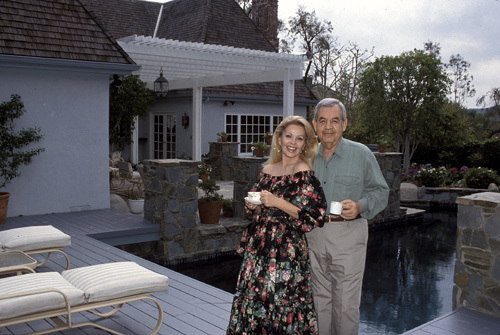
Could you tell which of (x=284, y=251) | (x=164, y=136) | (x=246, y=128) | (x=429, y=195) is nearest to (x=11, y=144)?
(x=284, y=251)

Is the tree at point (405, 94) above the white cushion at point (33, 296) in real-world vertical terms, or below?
above

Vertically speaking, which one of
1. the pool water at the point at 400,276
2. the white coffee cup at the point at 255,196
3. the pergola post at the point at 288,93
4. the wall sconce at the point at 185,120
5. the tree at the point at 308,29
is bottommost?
the pool water at the point at 400,276

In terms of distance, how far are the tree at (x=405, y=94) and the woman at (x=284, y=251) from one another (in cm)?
1442

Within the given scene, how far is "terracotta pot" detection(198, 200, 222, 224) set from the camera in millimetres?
8617

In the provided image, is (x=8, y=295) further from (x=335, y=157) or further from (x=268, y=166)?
(x=335, y=157)

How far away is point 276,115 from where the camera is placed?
1822cm

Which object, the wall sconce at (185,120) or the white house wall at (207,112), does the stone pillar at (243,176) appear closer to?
the white house wall at (207,112)

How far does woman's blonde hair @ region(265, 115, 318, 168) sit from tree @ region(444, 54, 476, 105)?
124 ft

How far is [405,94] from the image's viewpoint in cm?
1666

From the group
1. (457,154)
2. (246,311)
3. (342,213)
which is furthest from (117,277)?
(457,154)

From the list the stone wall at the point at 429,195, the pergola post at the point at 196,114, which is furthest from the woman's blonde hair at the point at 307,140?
the stone wall at the point at 429,195

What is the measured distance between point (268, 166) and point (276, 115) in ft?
49.4

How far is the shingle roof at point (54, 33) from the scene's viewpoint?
324 inches

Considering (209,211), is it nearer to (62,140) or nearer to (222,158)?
(62,140)
